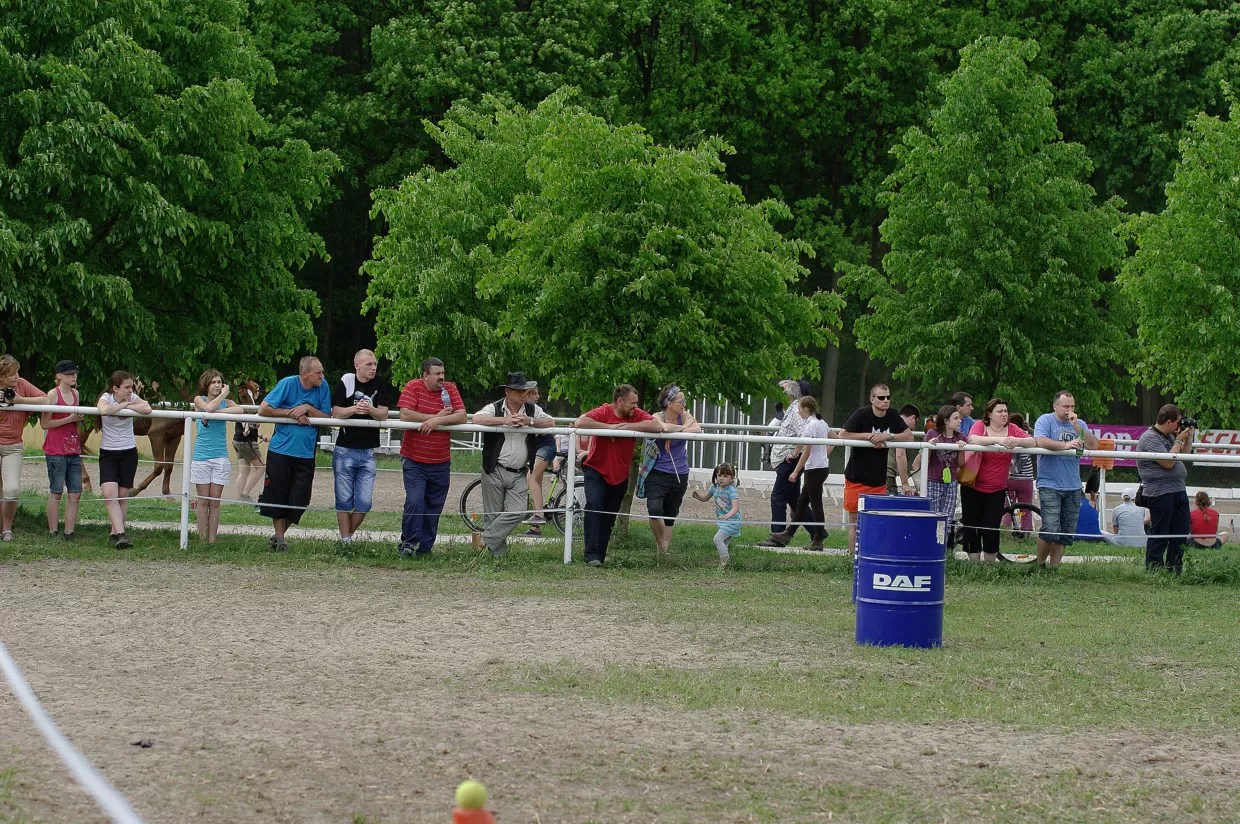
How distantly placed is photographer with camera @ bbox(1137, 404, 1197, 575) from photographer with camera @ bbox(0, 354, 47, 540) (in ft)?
35.8

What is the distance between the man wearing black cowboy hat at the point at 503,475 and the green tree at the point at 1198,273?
687 inches

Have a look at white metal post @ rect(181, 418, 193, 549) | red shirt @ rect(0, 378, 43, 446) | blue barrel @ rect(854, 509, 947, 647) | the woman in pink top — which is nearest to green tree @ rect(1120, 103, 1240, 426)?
the woman in pink top

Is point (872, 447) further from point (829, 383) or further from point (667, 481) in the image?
point (829, 383)

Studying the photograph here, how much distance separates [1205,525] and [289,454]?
34.3 ft

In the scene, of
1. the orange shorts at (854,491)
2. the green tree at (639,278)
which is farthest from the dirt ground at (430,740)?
the green tree at (639,278)

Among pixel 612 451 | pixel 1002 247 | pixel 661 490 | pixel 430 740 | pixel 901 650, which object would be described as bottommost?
pixel 430 740

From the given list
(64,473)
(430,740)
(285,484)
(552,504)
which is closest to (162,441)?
(64,473)

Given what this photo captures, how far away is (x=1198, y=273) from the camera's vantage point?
26797 millimetres

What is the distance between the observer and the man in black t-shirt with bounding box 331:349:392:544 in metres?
13.8

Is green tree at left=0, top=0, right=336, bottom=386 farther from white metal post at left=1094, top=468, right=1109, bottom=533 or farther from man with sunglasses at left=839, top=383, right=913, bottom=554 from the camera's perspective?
white metal post at left=1094, top=468, right=1109, bottom=533

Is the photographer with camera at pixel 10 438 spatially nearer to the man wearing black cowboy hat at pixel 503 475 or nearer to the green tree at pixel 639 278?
the man wearing black cowboy hat at pixel 503 475

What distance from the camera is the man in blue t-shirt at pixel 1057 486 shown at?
14.4m

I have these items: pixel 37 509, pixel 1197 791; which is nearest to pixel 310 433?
pixel 37 509

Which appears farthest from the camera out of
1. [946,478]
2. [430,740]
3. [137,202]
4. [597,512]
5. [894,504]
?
[137,202]
